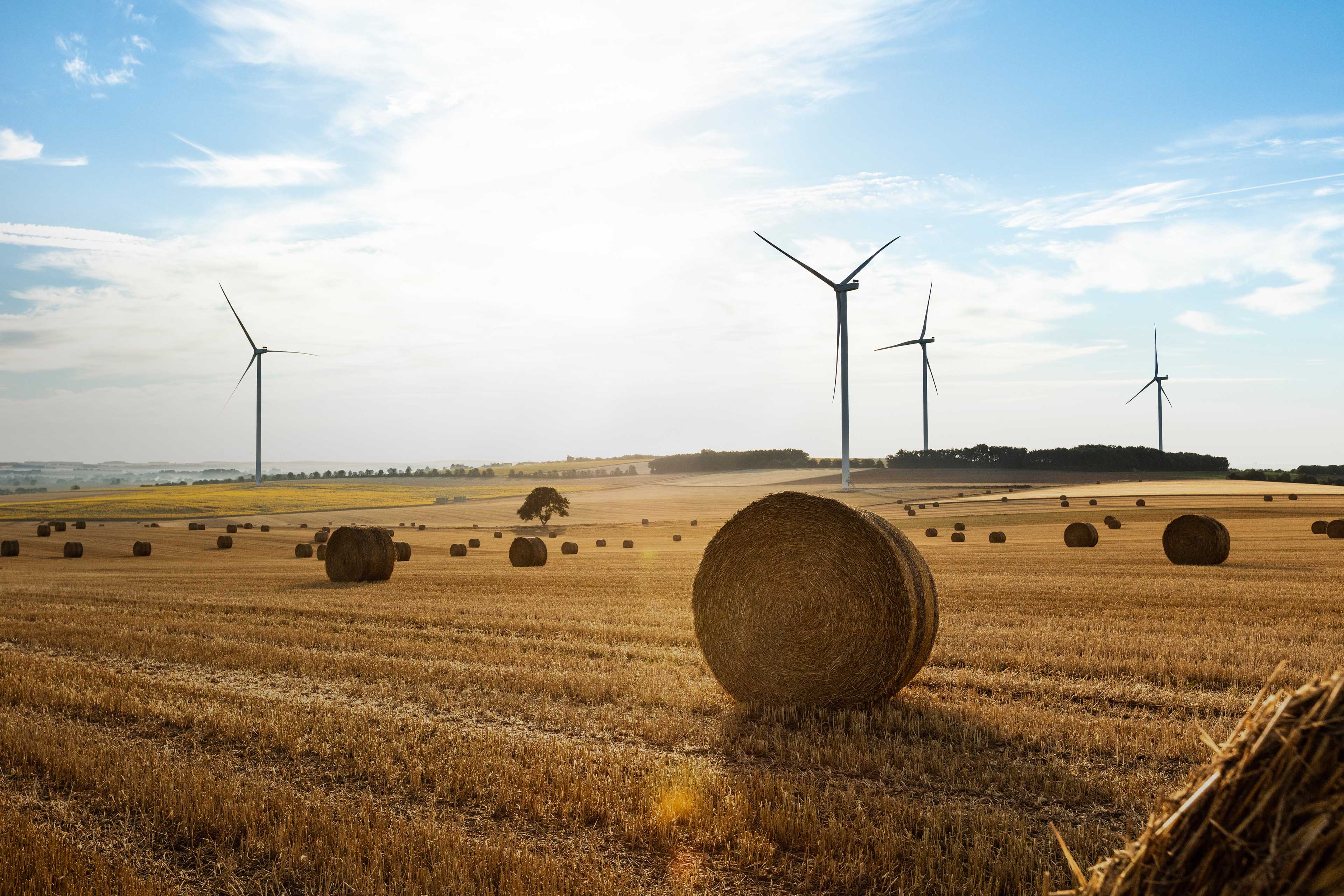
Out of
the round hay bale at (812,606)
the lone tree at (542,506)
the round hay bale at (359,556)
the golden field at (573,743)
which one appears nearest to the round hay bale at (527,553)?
the round hay bale at (359,556)

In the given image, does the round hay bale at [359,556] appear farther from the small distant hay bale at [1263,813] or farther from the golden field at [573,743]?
the small distant hay bale at [1263,813]

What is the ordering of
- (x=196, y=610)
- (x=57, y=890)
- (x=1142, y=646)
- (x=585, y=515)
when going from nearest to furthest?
(x=57, y=890) < (x=1142, y=646) < (x=196, y=610) < (x=585, y=515)

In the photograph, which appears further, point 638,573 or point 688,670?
point 638,573

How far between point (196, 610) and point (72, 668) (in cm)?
568

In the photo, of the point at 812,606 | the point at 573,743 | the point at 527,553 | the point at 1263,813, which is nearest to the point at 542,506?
the point at 527,553

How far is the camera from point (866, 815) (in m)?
5.60

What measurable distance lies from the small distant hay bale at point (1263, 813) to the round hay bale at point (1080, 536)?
29119 millimetres

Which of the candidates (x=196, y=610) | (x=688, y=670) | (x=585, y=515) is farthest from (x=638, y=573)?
(x=585, y=515)

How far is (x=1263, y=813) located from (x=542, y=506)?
5788cm

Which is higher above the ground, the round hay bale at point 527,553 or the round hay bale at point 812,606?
the round hay bale at point 812,606

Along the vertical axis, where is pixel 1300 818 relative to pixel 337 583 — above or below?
above

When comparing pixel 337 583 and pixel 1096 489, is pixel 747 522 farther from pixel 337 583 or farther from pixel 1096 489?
pixel 1096 489

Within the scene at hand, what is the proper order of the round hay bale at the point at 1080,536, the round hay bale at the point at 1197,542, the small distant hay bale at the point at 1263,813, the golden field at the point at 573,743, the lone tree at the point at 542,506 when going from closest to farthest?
the small distant hay bale at the point at 1263,813 < the golden field at the point at 573,743 < the round hay bale at the point at 1197,542 < the round hay bale at the point at 1080,536 < the lone tree at the point at 542,506

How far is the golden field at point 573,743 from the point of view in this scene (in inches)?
199
